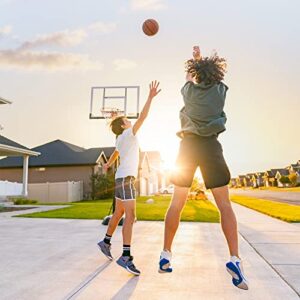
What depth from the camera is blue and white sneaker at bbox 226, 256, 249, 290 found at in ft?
8.85

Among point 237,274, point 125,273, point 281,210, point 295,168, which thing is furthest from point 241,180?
point 237,274

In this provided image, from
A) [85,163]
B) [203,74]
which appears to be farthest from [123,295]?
[85,163]

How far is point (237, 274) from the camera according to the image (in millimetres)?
2740

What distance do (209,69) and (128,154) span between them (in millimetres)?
1210

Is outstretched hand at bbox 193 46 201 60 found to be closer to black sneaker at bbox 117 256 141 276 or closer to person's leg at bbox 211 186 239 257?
person's leg at bbox 211 186 239 257

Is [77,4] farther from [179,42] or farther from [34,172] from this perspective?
[34,172]

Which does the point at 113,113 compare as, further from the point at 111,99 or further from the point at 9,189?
the point at 9,189

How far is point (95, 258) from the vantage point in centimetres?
405

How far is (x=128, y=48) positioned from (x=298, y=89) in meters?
6.53

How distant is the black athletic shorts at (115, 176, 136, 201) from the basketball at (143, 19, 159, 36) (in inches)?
138

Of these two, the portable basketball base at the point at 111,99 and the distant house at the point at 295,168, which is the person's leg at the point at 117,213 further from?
the distant house at the point at 295,168

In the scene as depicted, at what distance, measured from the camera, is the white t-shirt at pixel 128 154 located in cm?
362

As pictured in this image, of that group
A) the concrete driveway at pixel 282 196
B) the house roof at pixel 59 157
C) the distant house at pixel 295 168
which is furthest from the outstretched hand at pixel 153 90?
the distant house at pixel 295 168

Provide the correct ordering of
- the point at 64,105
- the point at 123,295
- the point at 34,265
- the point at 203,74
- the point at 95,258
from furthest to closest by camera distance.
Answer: the point at 64,105, the point at 95,258, the point at 34,265, the point at 203,74, the point at 123,295
